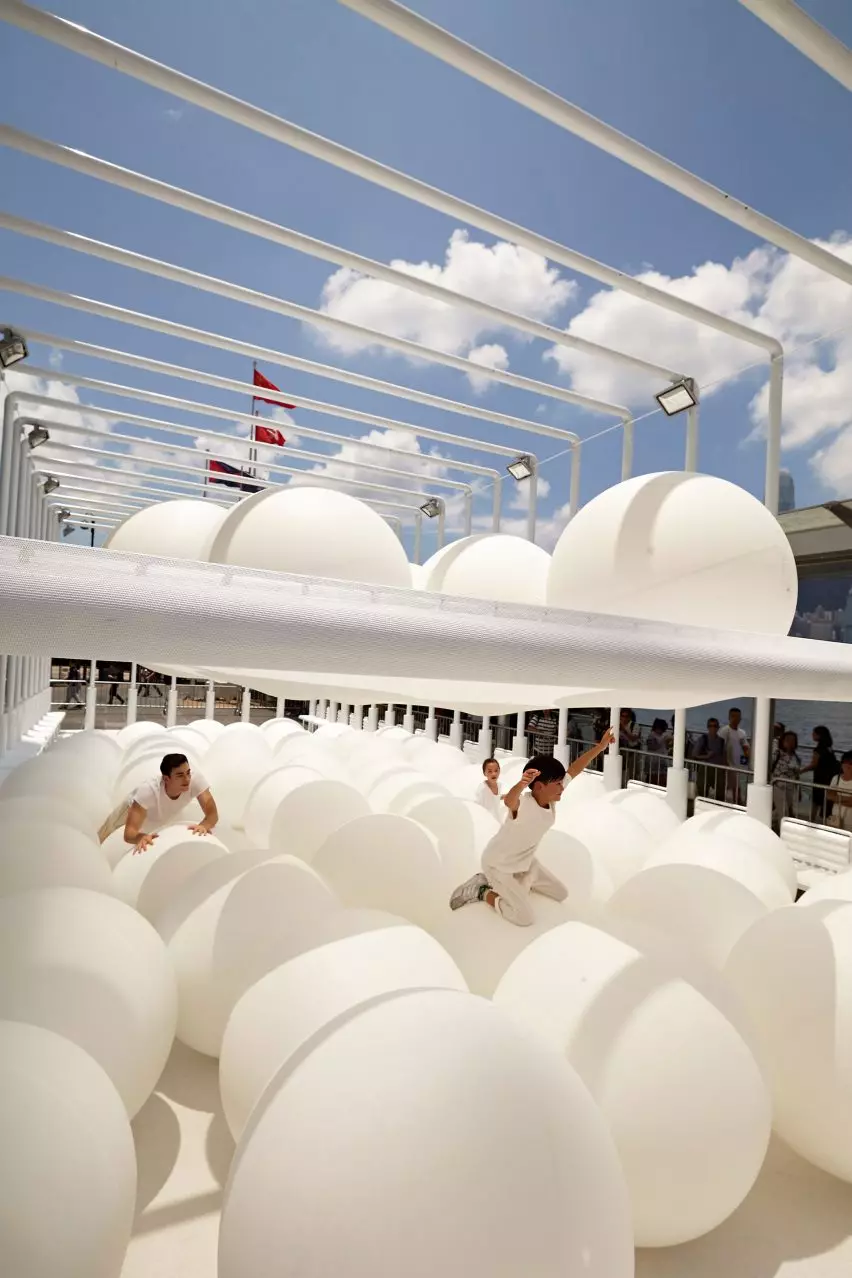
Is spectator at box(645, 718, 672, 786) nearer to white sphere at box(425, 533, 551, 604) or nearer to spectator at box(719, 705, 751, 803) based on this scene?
spectator at box(719, 705, 751, 803)

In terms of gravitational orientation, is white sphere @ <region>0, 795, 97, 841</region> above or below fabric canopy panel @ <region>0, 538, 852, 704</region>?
below

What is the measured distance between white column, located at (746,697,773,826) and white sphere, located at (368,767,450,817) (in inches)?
124

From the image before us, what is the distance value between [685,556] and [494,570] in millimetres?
998

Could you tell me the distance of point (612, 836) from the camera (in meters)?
6.28

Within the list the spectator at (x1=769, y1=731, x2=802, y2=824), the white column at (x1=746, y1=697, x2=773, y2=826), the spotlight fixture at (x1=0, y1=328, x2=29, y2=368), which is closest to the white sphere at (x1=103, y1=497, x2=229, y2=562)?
the spotlight fixture at (x1=0, y1=328, x2=29, y2=368)

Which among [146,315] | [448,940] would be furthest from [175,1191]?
[146,315]

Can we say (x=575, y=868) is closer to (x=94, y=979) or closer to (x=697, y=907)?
(x=697, y=907)

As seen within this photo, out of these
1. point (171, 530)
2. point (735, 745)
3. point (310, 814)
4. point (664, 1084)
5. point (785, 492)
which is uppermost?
point (785, 492)

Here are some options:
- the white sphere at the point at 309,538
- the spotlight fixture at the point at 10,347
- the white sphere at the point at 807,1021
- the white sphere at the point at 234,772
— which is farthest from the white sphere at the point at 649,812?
the spotlight fixture at the point at 10,347

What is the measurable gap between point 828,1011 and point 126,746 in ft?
31.6

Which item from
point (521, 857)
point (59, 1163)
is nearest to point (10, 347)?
point (521, 857)

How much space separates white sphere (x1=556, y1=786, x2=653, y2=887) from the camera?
609 centimetres

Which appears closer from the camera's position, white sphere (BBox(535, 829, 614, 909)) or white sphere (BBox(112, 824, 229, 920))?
white sphere (BBox(112, 824, 229, 920))

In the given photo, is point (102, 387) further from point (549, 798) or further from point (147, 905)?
point (549, 798)
